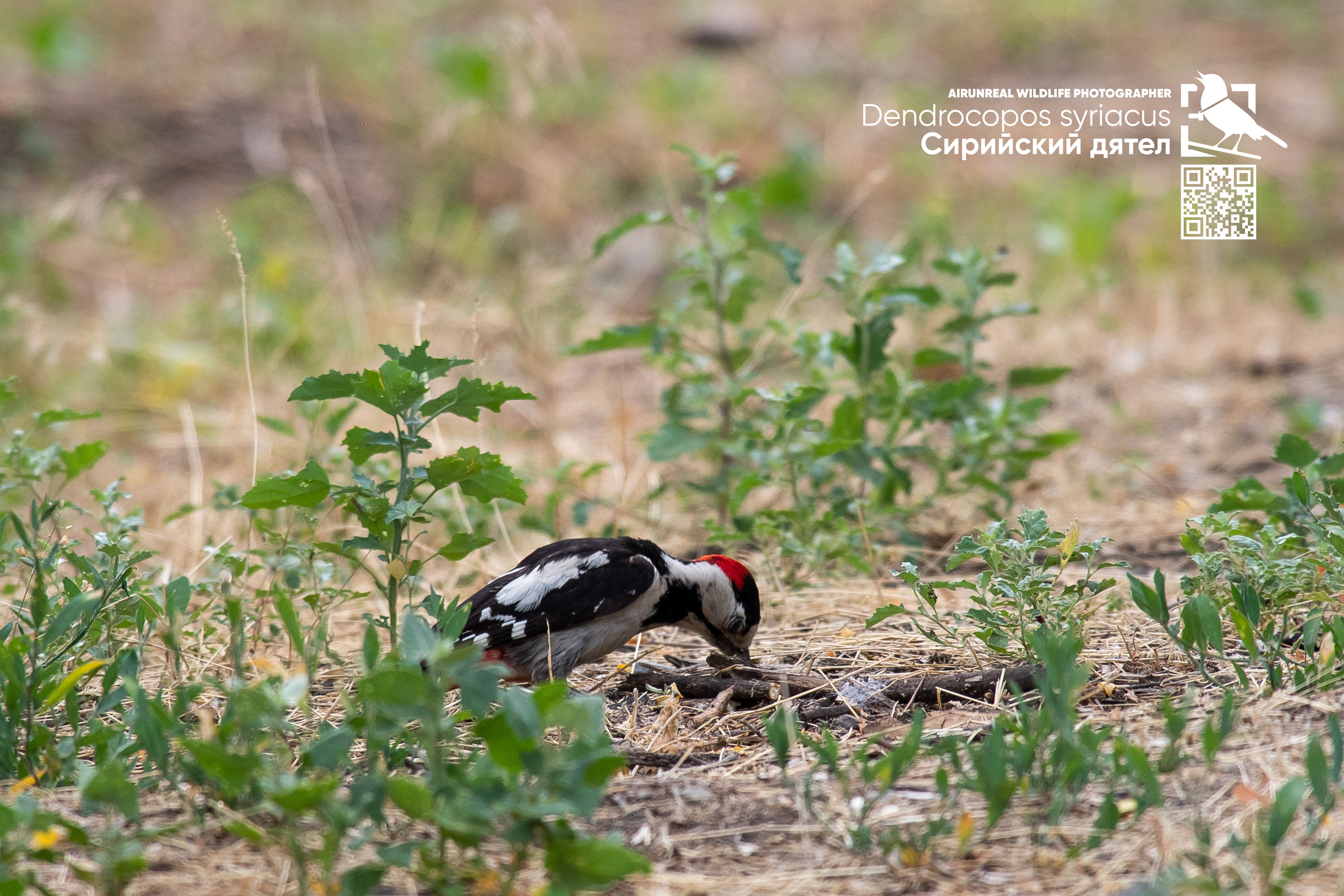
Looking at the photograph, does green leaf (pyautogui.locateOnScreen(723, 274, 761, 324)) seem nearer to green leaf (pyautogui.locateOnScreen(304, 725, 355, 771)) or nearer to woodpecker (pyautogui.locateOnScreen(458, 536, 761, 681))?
woodpecker (pyautogui.locateOnScreen(458, 536, 761, 681))

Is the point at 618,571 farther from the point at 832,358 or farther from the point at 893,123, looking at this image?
the point at 893,123

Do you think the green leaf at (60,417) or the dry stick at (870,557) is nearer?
the green leaf at (60,417)

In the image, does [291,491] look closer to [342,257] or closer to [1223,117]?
[342,257]

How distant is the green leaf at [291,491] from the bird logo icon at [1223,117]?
7240mm

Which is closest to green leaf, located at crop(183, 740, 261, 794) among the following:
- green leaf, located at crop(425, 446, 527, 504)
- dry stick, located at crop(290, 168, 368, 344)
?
green leaf, located at crop(425, 446, 527, 504)

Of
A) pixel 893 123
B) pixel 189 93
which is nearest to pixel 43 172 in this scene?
pixel 189 93

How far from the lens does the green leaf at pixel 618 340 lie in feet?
12.3

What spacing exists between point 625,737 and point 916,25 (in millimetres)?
10215

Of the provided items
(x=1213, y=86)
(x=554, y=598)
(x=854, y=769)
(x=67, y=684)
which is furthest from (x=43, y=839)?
(x=1213, y=86)

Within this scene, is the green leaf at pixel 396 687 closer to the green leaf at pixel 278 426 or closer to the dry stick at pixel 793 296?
the green leaf at pixel 278 426

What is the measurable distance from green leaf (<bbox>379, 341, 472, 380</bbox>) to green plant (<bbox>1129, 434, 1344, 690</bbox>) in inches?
63.1

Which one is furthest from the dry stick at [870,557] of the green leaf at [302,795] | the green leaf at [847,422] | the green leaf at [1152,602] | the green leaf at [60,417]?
the green leaf at [60,417]

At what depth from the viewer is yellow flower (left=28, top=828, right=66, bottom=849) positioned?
202 cm

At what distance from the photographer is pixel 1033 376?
13.1 feet
